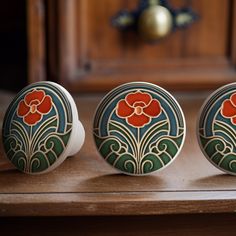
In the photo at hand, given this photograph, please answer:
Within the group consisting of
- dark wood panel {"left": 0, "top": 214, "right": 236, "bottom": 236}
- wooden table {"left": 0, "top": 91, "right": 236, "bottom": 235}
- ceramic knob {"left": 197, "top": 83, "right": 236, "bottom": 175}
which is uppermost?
ceramic knob {"left": 197, "top": 83, "right": 236, "bottom": 175}

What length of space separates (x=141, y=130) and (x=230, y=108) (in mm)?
80

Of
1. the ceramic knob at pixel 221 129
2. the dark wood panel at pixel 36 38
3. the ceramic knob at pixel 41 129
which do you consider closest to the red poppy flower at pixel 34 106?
the ceramic knob at pixel 41 129

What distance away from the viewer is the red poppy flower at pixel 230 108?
522 millimetres

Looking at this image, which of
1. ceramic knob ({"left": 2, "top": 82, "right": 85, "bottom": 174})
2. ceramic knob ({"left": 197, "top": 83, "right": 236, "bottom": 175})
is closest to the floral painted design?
ceramic knob ({"left": 2, "top": 82, "right": 85, "bottom": 174})

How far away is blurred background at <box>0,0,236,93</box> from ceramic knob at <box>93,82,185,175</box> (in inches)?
12.5

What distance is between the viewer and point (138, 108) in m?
0.52

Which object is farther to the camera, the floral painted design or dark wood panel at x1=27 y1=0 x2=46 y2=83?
dark wood panel at x1=27 y1=0 x2=46 y2=83

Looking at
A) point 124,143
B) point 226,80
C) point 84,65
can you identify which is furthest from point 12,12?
point 124,143

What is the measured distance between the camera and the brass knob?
2.62 feet

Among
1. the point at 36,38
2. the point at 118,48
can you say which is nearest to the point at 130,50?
the point at 118,48

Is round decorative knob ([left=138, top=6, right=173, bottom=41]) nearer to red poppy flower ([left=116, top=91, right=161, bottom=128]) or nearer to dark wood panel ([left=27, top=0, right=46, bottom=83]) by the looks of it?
dark wood panel ([left=27, top=0, right=46, bottom=83])

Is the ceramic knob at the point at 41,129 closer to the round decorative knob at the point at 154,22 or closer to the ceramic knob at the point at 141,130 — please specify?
the ceramic knob at the point at 141,130

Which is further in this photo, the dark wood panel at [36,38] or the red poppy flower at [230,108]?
the dark wood panel at [36,38]

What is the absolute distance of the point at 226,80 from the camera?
0.85 meters
